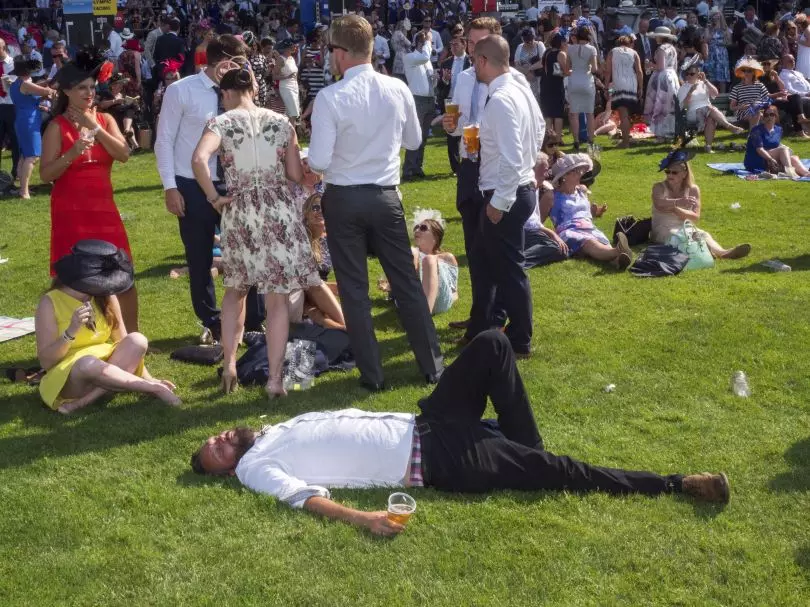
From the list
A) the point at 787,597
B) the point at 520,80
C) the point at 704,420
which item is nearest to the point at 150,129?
the point at 520,80

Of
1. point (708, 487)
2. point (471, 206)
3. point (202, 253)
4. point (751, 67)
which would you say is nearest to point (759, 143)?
point (751, 67)

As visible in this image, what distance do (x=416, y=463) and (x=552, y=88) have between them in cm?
1162

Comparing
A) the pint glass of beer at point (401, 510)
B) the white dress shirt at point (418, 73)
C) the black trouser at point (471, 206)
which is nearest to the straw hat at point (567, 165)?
the black trouser at point (471, 206)

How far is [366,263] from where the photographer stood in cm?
608

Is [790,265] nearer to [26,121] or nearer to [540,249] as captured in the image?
[540,249]

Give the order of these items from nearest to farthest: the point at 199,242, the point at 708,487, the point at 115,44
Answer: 1. the point at 708,487
2. the point at 199,242
3. the point at 115,44

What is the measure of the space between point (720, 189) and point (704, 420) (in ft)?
24.6

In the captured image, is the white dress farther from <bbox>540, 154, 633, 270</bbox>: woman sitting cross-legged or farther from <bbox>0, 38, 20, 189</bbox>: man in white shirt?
<bbox>0, 38, 20, 189</bbox>: man in white shirt

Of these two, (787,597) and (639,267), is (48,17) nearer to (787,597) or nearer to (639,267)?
(639,267)

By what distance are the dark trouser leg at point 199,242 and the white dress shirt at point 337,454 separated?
Answer: 8.15ft

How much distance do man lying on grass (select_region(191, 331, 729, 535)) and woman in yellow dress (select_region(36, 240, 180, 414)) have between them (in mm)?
1539

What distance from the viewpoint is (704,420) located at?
5.59m

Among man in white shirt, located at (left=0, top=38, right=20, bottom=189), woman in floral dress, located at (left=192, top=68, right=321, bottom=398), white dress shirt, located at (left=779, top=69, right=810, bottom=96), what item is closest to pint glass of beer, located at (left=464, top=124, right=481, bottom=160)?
woman in floral dress, located at (left=192, top=68, right=321, bottom=398)

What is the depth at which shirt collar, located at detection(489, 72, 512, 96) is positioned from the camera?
626 centimetres
